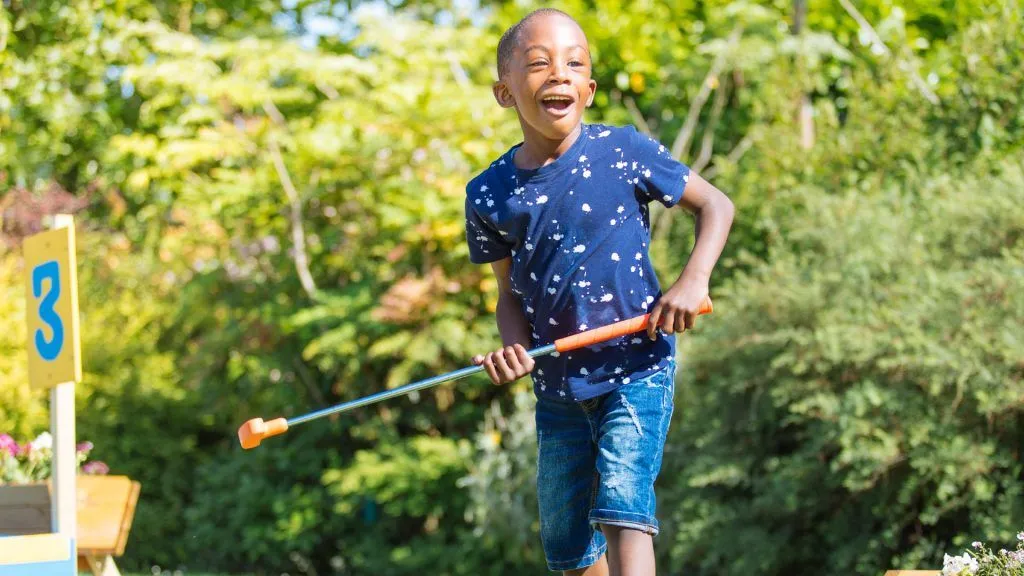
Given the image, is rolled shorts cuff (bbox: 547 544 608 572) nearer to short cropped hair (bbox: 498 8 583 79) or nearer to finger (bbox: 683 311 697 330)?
finger (bbox: 683 311 697 330)

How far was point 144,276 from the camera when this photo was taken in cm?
858

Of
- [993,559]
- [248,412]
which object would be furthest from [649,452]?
[248,412]

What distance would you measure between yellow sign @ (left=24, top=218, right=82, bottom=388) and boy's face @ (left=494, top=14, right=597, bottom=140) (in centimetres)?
154

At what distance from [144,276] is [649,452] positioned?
641cm

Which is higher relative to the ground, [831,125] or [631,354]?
[831,125]

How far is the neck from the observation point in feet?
9.47

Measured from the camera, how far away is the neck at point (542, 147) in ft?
9.47

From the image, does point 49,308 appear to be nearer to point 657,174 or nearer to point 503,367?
point 503,367

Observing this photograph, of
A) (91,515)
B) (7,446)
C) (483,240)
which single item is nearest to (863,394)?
(483,240)

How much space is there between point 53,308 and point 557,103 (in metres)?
1.89

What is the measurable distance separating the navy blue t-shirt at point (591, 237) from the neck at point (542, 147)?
23 millimetres

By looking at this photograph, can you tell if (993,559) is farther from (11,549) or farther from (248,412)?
(248,412)

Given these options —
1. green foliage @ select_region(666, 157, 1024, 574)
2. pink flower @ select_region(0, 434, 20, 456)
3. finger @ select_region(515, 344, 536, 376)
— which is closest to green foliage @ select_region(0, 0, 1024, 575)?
green foliage @ select_region(666, 157, 1024, 574)

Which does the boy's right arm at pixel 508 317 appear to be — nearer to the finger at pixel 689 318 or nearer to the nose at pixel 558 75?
the finger at pixel 689 318
